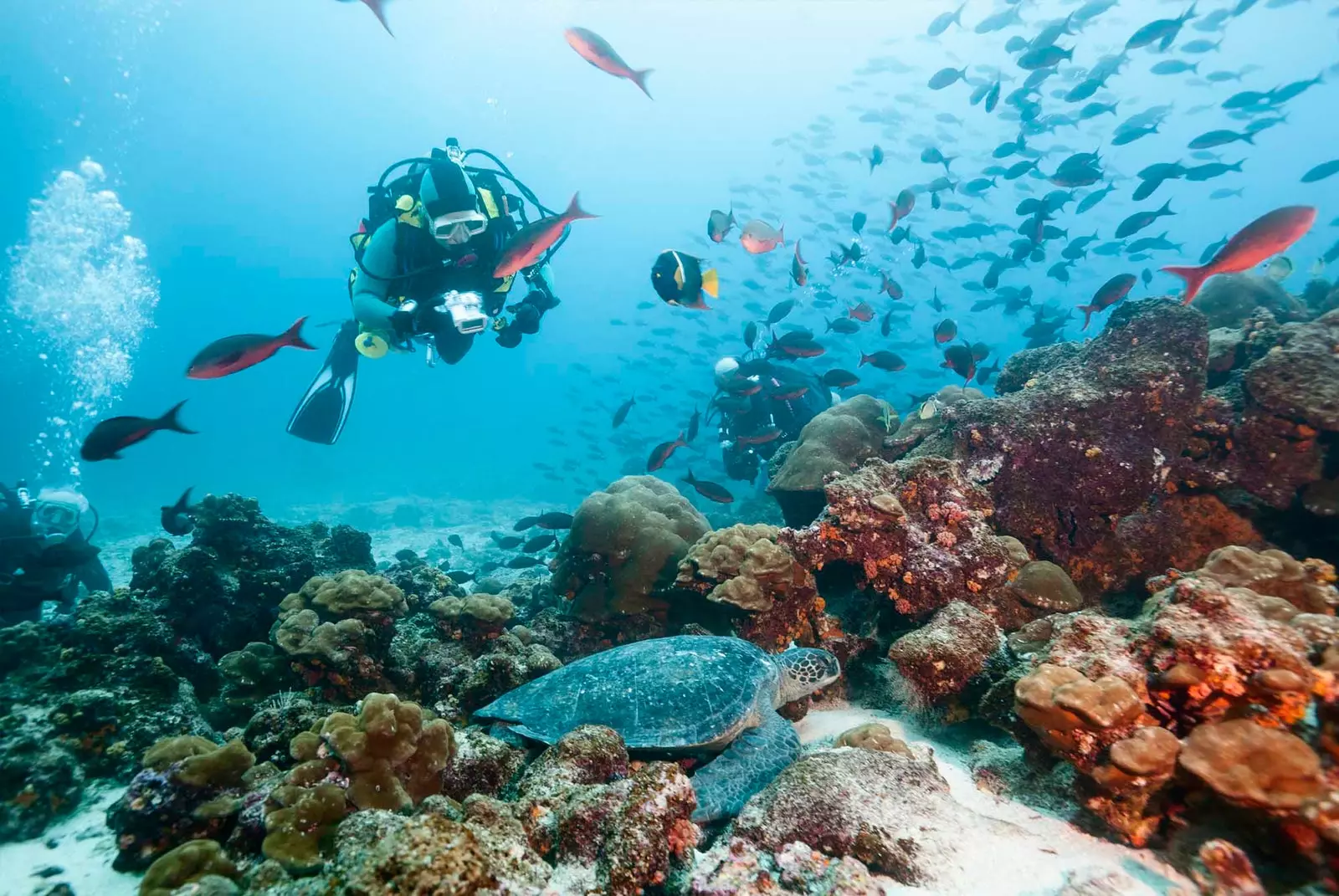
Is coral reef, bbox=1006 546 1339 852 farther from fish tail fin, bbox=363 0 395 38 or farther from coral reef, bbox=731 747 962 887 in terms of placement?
fish tail fin, bbox=363 0 395 38

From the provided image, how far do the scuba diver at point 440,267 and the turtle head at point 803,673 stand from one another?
183 inches

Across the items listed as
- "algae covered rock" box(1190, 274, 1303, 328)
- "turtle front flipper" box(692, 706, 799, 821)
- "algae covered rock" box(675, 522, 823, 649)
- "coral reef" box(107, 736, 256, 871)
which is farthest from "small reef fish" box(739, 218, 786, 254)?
"coral reef" box(107, 736, 256, 871)

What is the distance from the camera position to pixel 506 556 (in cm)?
1839

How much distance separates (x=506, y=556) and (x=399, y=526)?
1279 centimetres

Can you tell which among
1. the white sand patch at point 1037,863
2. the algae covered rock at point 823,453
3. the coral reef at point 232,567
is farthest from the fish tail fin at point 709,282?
the coral reef at point 232,567

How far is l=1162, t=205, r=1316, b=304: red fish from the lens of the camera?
4.60 m

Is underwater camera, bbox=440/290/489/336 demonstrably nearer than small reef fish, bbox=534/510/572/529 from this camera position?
Yes

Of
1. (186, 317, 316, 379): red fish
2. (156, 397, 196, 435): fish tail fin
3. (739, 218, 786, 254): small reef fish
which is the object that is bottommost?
(156, 397, 196, 435): fish tail fin

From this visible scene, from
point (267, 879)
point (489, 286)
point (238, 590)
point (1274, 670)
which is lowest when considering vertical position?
point (267, 879)

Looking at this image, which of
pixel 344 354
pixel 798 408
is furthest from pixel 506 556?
pixel 798 408

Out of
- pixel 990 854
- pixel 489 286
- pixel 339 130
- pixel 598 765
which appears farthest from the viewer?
pixel 339 130

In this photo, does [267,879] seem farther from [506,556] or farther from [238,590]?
[506,556]

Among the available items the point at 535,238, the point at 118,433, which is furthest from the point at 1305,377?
the point at 118,433

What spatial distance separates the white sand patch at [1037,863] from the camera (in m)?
1.95
